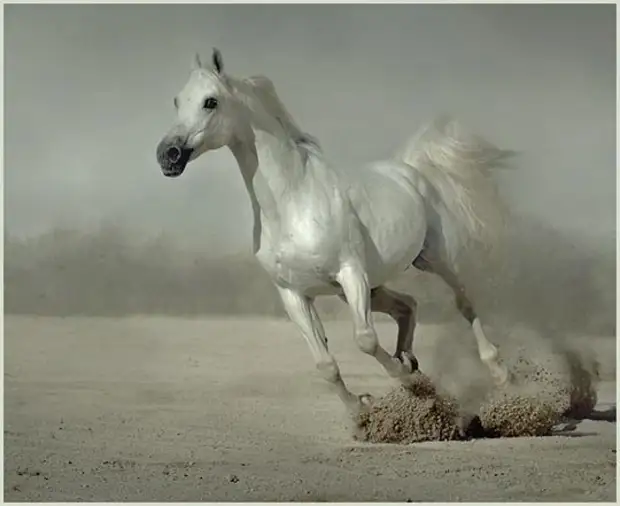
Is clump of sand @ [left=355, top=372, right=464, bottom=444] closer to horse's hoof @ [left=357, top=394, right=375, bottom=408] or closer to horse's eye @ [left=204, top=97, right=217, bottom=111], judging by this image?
horse's hoof @ [left=357, top=394, right=375, bottom=408]

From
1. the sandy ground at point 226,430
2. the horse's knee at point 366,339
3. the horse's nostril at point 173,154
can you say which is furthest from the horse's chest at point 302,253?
the sandy ground at point 226,430

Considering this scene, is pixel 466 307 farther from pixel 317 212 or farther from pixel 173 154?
pixel 173 154

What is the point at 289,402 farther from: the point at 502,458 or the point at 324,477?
the point at 502,458

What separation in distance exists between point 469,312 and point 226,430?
1.88 ft

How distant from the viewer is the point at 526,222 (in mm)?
2023

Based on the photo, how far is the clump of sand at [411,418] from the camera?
1779 millimetres

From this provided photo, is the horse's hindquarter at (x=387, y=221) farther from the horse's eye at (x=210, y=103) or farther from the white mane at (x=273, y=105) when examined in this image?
the horse's eye at (x=210, y=103)

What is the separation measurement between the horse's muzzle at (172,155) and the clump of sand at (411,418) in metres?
0.62

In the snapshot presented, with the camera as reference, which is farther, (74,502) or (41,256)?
(41,256)

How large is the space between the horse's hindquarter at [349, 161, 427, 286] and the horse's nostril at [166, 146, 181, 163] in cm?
34

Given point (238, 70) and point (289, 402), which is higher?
point (238, 70)

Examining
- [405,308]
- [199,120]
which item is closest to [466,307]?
[405,308]

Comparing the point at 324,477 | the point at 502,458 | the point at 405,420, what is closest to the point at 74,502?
the point at 324,477

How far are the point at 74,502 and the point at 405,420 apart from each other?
2.17 ft
